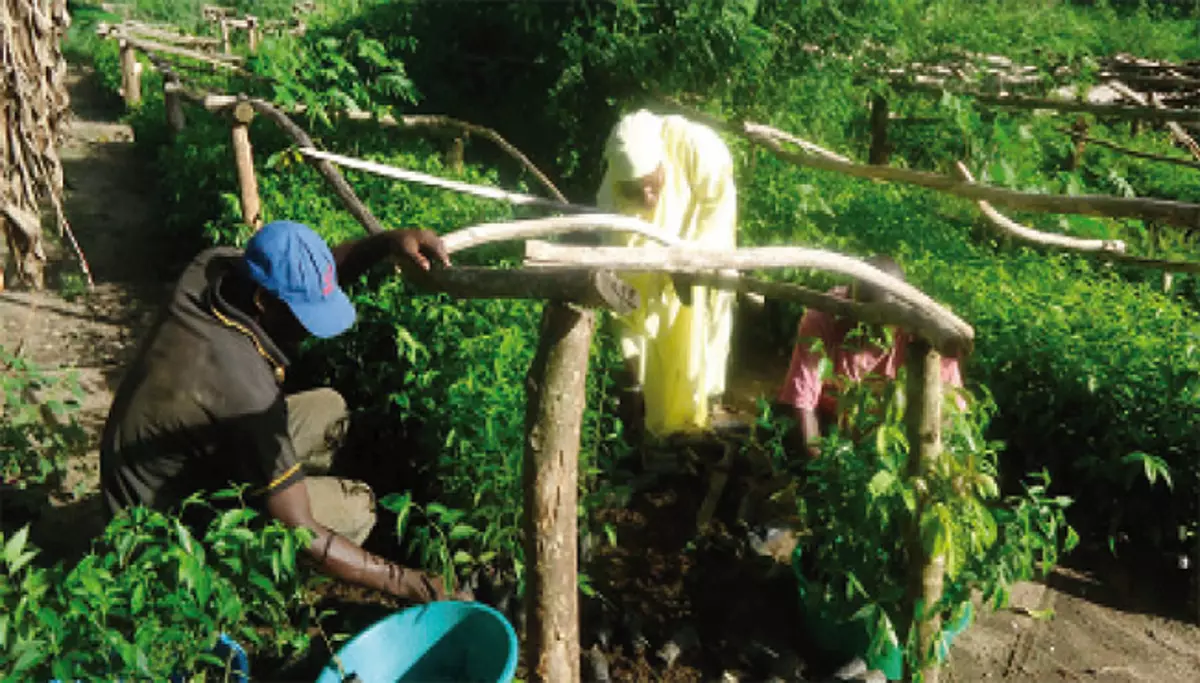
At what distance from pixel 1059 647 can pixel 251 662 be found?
10.5 ft

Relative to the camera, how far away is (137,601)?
2.12 meters

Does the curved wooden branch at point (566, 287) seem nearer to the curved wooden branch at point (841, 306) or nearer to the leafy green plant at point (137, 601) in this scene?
the curved wooden branch at point (841, 306)

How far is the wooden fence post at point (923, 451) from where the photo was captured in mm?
2861

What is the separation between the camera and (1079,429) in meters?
4.53

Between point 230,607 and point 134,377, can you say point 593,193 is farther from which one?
point 230,607

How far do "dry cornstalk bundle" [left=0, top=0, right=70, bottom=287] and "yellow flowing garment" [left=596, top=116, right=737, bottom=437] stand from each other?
97.4 inches

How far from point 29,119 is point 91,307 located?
164 inches

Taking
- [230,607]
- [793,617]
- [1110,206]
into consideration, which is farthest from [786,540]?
[230,607]

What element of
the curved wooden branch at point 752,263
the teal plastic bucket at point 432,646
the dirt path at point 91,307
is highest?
the curved wooden branch at point 752,263

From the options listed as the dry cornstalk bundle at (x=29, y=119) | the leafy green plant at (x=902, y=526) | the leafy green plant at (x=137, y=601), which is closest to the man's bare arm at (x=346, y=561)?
the leafy green plant at (x=137, y=601)

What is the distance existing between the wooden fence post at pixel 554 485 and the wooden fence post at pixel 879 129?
6348 mm

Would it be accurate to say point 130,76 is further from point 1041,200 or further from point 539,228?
point 1041,200

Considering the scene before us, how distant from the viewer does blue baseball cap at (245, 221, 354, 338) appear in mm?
2928

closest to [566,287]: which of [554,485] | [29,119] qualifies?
[554,485]
